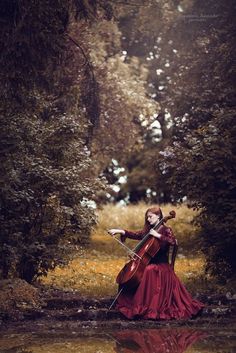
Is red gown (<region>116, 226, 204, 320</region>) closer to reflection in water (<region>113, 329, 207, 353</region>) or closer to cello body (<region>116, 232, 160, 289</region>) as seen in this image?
cello body (<region>116, 232, 160, 289</region>)

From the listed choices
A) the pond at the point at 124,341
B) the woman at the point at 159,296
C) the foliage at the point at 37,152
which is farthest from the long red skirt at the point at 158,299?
the foliage at the point at 37,152

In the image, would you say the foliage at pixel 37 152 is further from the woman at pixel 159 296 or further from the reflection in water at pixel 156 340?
the reflection in water at pixel 156 340

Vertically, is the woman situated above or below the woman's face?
below

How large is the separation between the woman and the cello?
0.08m

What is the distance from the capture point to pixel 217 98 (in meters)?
15.1

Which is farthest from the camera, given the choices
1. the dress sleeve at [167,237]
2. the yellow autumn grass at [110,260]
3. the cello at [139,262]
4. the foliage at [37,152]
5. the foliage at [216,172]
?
the yellow autumn grass at [110,260]

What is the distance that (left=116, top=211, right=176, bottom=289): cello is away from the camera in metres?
9.26

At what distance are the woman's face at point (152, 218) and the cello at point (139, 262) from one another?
215mm

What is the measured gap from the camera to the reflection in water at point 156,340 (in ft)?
23.9

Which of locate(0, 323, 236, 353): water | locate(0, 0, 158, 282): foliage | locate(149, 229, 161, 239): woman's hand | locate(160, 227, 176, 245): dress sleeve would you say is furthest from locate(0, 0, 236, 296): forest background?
locate(0, 323, 236, 353): water

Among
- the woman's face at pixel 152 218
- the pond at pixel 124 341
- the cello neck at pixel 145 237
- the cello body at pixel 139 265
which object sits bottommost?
the pond at pixel 124 341

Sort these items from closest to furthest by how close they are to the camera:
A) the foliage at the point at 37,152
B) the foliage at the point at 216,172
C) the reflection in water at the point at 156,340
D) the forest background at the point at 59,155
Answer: the reflection in water at the point at 156,340
the foliage at the point at 37,152
the forest background at the point at 59,155
the foliage at the point at 216,172

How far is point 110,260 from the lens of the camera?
17.2 metres

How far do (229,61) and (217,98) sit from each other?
1.35 m
